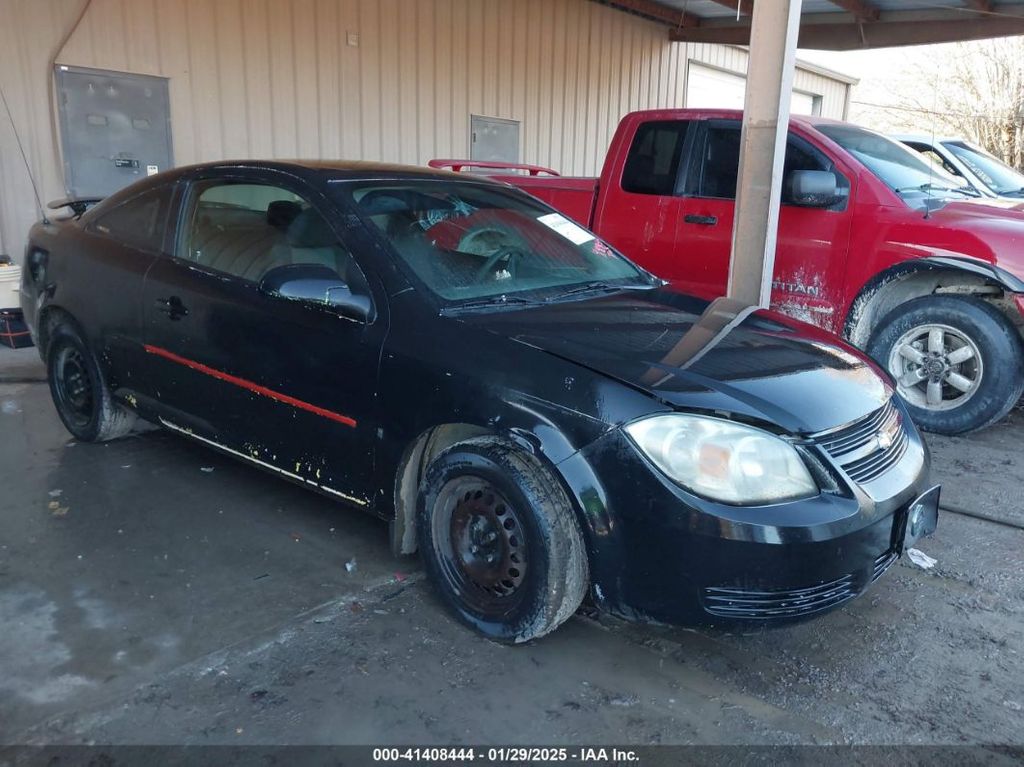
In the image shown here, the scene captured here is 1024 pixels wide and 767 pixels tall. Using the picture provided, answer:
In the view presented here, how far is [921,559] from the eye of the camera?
3529mm

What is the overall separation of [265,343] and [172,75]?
550 cm

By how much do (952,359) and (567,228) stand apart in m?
2.65

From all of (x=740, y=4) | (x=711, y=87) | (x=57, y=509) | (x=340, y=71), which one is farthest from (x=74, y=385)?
(x=711, y=87)

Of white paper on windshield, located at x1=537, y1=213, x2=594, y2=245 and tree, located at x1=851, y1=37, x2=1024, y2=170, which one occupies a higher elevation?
tree, located at x1=851, y1=37, x2=1024, y2=170

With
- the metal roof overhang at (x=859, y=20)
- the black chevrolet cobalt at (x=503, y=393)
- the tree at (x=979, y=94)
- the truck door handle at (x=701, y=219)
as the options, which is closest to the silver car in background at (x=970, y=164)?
the truck door handle at (x=701, y=219)

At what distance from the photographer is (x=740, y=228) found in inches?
195

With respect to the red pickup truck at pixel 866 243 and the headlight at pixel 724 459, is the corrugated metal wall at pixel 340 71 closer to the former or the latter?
the red pickup truck at pixel 866 243

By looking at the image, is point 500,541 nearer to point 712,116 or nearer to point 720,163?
point 720,163

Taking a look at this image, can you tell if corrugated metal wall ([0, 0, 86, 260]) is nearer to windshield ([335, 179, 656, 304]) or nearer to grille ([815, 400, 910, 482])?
windshield ([335, 179, 656, 304])

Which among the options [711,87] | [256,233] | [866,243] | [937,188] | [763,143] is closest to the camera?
[256,233]

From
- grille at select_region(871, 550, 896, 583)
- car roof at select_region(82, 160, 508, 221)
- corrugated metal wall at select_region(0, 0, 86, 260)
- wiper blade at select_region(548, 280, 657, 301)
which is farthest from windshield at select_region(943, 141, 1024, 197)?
corrugated metal wall at select_region(0, 0, 86, 260)

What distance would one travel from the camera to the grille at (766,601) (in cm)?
243

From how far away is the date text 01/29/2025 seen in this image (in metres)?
2.28

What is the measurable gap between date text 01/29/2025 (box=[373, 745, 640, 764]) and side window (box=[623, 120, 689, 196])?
4310mm
